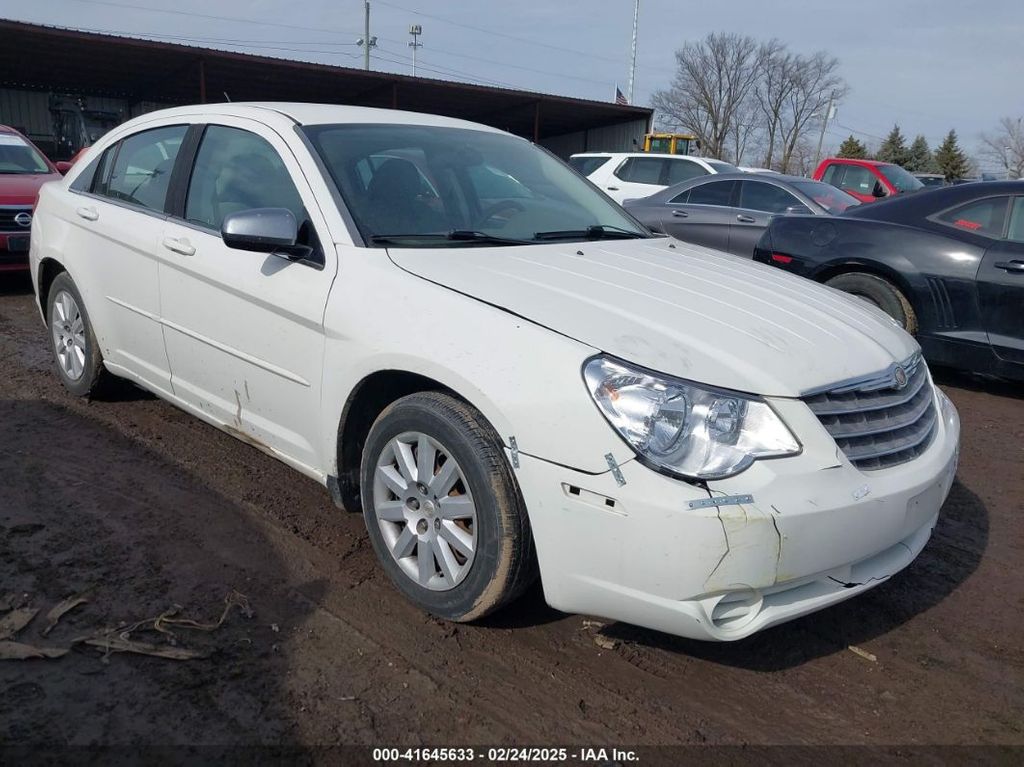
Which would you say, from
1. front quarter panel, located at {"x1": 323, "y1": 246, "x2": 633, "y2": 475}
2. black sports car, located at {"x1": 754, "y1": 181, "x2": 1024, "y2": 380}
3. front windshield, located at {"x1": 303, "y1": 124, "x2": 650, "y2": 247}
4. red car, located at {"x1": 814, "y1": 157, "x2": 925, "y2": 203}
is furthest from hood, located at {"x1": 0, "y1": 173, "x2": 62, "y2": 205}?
red car, located at {"x1": 814, "y1": 157, "x2": 925, "y2": 203}

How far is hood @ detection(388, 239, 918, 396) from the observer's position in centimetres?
251

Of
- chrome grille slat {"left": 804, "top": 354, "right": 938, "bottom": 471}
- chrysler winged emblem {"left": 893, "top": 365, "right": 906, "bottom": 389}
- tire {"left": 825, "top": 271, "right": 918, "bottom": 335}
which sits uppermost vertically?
chrysler winged emblem {"left": 893, "top": 365, "right": 906, "bottom": 389}

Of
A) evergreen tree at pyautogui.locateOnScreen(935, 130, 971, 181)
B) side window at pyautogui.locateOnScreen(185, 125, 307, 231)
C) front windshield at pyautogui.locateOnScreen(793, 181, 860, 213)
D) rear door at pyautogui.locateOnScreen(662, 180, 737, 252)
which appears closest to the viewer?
side window at pyautogui.locateOnScreen(185, 125, 307, 231)

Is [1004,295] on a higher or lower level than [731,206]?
lower

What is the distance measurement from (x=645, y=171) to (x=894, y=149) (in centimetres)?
4755

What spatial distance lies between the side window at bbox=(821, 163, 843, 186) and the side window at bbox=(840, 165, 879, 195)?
131mm

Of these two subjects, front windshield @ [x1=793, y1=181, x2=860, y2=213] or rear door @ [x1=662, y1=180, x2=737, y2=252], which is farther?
front windshield @ [x1=793, y1=181, x2=860, y2=213]

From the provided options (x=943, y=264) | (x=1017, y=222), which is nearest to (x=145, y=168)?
(x=943, y=264)

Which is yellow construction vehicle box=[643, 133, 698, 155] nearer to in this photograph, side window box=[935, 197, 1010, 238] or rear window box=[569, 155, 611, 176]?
rear window box=[569, 155, 611, 176]

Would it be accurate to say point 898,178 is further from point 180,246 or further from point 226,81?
point 226,81

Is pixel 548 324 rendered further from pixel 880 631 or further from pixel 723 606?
pixel 880 631

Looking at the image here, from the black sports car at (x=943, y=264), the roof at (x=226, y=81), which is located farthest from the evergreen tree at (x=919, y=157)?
the black sports car at (x=943, y=264)

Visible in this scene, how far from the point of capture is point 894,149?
55.2m

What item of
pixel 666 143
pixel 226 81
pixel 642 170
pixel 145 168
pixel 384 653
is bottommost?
pixel 384 653
